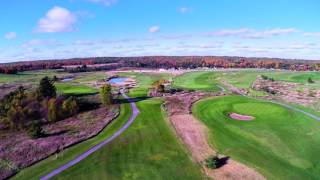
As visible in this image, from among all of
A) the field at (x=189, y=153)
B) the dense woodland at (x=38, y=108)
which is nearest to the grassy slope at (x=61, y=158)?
the field at (x=189, y=153)

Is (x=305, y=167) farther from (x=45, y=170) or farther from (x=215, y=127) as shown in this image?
(x=45, y=170)

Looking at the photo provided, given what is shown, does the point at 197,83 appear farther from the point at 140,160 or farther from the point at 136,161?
the point at 136,161

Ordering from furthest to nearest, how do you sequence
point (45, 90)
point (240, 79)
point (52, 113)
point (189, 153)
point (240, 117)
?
1. point (240, 79)
2. point (45, 90)
3. point (52, 113)
4. point (240, 117)
5. point (189, 153)

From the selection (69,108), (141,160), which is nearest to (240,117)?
(141,160)

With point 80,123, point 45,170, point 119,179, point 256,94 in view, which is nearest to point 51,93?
point 80,123

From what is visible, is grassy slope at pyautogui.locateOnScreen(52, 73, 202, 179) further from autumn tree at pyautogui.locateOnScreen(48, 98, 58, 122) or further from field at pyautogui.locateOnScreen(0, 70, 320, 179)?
autumn tree at pyautogui.locateOnScreen(48, 98, 58, 122)

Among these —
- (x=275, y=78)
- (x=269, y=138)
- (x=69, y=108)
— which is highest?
(x=275, y=78)
